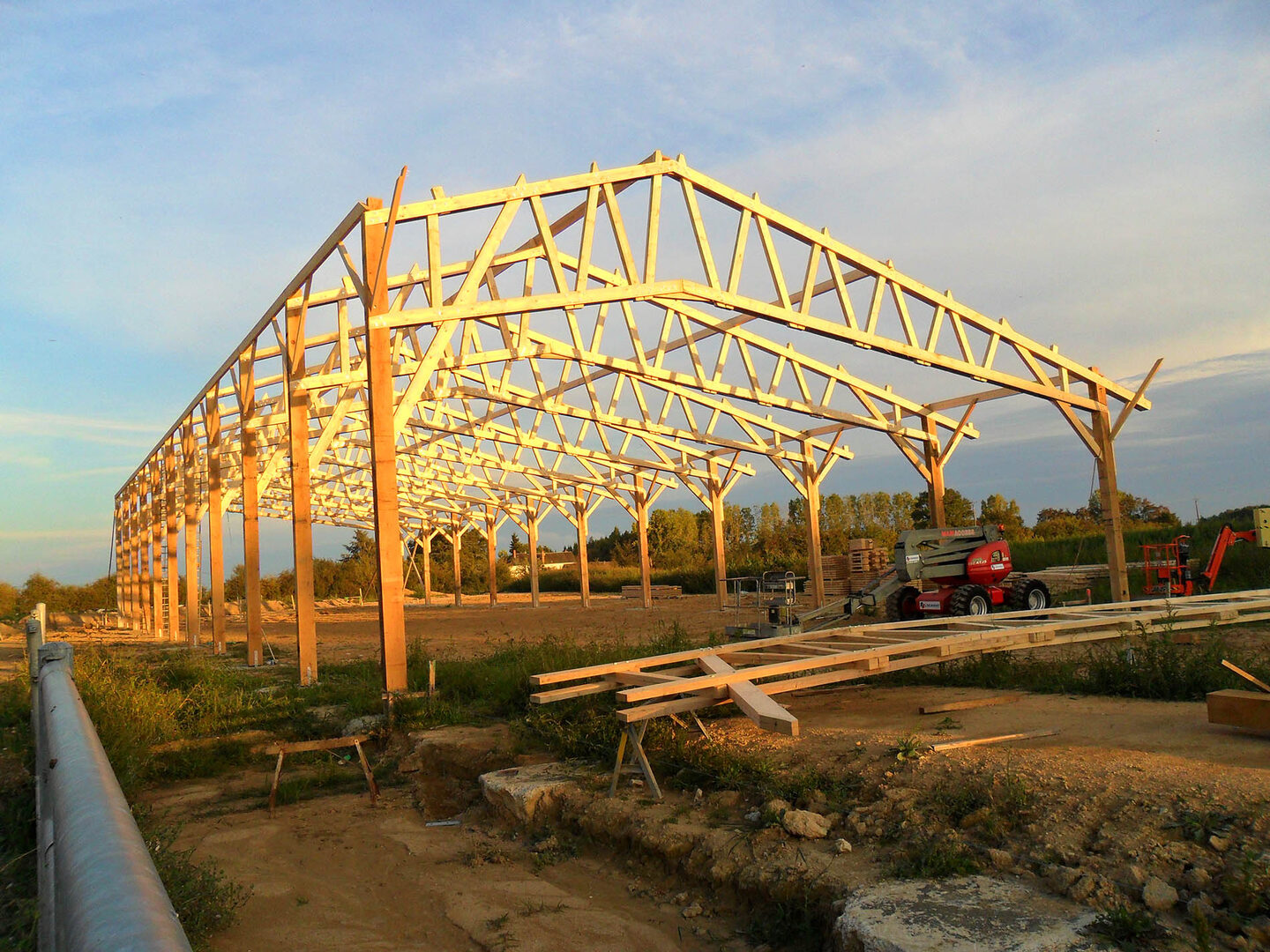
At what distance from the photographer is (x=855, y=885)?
14.8 ft

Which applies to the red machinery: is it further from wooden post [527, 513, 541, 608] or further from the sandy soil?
wooden post [527, 513, 541, 608]

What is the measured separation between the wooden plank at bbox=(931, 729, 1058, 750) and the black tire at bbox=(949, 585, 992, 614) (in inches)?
324

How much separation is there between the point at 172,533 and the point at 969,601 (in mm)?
21978

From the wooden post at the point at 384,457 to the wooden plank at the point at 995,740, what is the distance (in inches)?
230

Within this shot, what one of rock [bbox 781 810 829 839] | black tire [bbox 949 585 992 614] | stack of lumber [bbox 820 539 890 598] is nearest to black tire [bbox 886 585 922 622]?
black tire [bbox 949 585 992 614]

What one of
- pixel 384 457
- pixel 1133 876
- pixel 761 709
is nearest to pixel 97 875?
pixel 1133 876

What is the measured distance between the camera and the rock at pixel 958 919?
370 centimetres

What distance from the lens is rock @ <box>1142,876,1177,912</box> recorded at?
12.7 feet

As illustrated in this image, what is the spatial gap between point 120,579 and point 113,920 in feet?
143

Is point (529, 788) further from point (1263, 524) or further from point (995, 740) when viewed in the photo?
point (1263, 524)

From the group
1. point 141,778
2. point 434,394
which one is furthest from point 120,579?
point 141,778

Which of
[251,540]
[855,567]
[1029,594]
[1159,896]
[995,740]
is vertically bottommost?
[1159,896]

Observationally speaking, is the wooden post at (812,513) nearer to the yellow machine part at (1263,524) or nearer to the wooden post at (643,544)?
the wooden post at (643,544)

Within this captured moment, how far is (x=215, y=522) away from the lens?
62.7 feet
